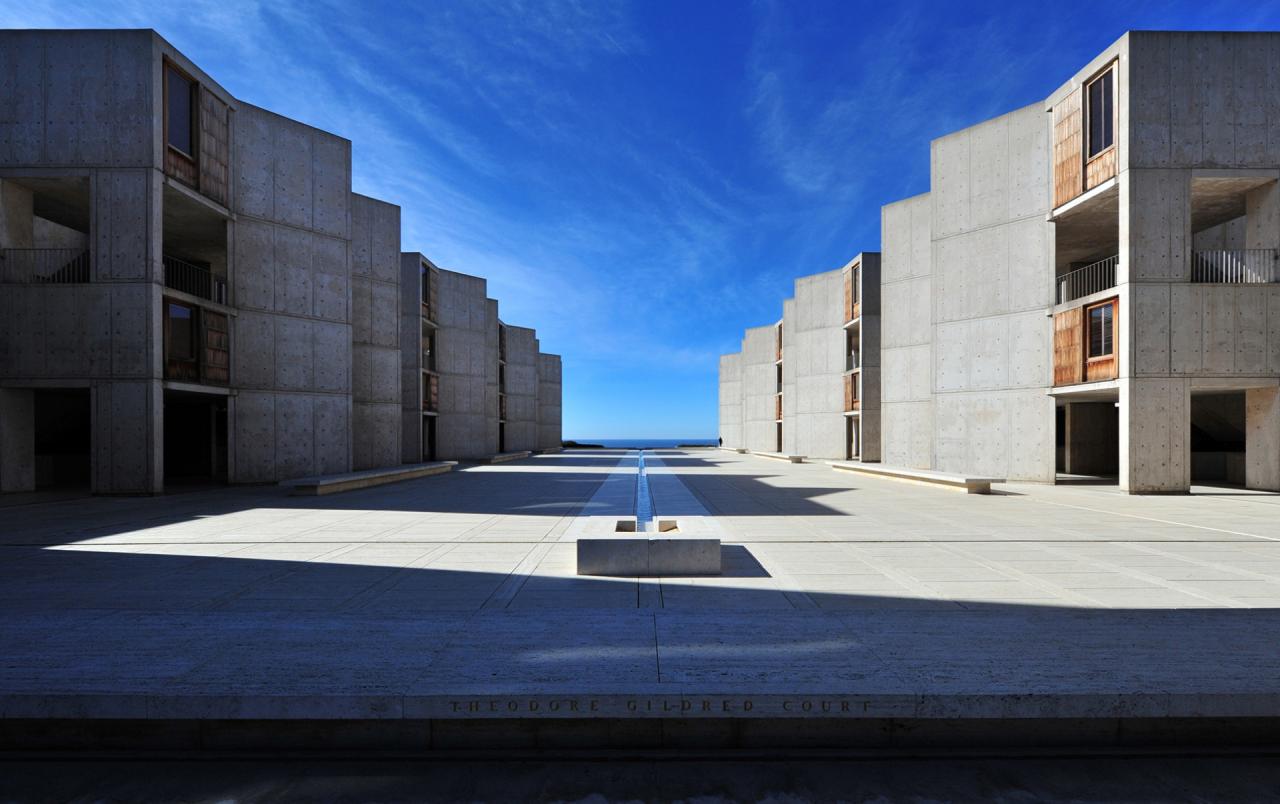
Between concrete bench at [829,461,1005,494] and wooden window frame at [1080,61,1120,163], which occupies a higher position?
wooden window frame at [1080,61,1120,163]

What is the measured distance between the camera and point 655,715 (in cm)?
346

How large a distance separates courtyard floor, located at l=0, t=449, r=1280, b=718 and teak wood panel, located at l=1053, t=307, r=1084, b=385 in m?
8.16

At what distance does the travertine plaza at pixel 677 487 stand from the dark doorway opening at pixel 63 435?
9.3 inches

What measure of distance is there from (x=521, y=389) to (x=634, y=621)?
48.9 meters

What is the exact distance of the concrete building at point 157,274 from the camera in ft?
53.0

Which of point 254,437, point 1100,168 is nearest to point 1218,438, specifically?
point 1100,168

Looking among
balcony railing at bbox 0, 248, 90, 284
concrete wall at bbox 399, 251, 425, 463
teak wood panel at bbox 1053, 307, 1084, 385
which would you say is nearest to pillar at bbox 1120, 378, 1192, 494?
teak wood panel at bbox 1053, 307, 1084, 385

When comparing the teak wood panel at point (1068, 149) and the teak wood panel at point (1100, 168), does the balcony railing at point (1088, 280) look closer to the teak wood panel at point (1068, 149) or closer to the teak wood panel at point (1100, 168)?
the teak wood panel at point (1068, 149)

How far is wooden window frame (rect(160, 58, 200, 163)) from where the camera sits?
16891 millimetres

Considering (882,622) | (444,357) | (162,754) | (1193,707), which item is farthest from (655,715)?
(444,357)

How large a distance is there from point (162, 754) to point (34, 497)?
697 inches

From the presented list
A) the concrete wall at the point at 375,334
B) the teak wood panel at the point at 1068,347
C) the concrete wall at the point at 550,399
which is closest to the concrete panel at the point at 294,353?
the concrete wall at the point at 375,334

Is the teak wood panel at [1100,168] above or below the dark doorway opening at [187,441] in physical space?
above

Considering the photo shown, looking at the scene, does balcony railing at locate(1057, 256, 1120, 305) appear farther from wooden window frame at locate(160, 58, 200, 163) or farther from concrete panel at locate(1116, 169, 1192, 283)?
wooden window frame at locate(160, 58, 200, 163)
